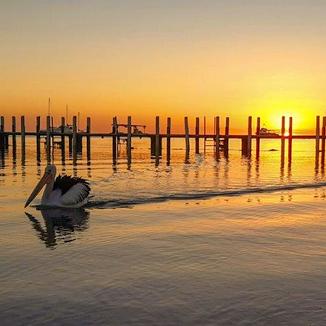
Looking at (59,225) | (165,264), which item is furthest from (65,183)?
(165,264)

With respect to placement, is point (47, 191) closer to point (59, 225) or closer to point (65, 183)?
point (65, 183)

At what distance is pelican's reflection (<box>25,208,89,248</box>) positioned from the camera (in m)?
8.34

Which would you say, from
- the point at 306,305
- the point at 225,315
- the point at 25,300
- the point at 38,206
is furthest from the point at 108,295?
the point at 38,206

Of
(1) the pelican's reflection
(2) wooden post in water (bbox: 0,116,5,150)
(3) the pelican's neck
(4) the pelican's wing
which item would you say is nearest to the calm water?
(1) the pelican's reflection

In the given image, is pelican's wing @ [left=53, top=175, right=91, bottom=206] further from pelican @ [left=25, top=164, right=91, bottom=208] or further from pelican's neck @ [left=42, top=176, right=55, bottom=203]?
pelican's neck @ [left=42, top=176, right=55, bottom=203]

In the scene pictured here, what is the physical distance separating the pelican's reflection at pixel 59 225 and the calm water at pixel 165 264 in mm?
19

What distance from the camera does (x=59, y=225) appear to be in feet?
32.1

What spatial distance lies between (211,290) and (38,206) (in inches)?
298

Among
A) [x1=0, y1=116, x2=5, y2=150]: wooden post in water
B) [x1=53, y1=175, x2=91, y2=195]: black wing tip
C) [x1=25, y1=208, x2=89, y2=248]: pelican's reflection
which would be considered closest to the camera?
[x1=25, y1=208, x2=89, y2=248]: pelican's reflection

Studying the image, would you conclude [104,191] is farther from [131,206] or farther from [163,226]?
[163,226]

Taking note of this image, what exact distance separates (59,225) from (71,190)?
2.46 metres

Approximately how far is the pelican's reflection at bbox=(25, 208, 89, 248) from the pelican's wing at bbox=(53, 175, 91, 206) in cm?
24

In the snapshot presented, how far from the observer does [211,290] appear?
5434 mm

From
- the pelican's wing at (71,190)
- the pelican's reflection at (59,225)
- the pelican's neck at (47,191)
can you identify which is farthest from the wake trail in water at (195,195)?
the pelican's reflection at (59,225)
